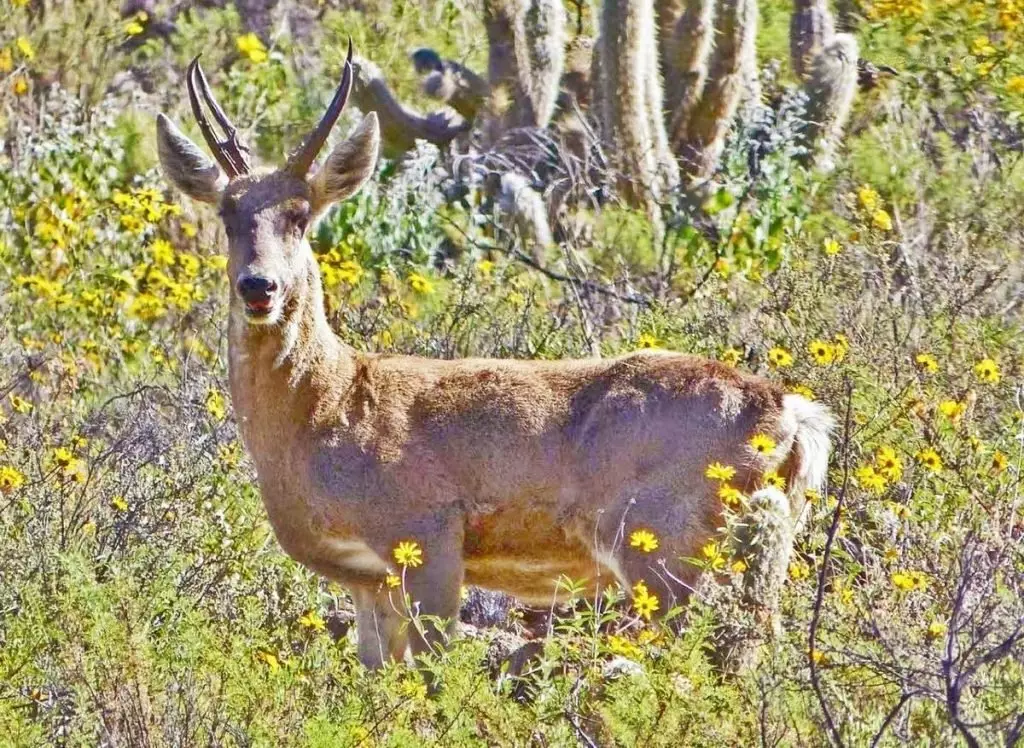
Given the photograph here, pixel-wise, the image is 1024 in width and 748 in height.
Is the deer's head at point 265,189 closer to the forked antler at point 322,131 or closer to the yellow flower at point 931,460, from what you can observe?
the forked antler at point 322,131

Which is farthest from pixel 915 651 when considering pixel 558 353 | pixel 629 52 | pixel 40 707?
pixel 629 52

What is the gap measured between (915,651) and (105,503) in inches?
150

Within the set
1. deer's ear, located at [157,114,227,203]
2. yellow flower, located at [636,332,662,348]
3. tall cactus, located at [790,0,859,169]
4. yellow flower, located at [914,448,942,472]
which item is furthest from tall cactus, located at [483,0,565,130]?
yellow flower, located at [914,448,942,472]

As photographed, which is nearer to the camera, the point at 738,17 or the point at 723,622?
the point at 723,622

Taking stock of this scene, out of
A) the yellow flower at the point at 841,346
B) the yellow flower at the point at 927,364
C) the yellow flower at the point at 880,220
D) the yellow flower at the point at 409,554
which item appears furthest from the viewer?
the yellow flower at the point at 880,220

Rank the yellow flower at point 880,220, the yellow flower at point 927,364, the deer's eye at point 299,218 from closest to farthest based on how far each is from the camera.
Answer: the yellow flower at point 927,364 → the deer's eye at point 299,218 → the yellow flower at point 880,220

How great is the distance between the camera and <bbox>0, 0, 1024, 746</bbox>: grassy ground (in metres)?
5.39

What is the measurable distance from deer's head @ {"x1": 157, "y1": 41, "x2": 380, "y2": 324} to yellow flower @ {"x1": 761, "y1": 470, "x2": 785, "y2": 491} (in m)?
1.97

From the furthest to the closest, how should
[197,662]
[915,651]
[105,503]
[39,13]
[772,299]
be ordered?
[39,13] → [772,299] → [105,503] → [197,662] → [915,651]

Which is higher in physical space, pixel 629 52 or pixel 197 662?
pixel 629 52

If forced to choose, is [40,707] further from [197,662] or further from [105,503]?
[105,503]

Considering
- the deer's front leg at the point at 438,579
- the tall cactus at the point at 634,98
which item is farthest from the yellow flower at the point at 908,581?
the tall cactus at the point at 634,98

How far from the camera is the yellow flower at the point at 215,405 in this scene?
8422 millimetres

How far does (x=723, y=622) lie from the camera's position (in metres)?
5.41
